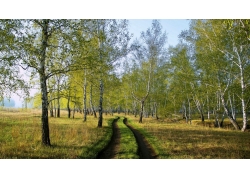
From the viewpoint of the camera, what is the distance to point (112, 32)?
16.7m

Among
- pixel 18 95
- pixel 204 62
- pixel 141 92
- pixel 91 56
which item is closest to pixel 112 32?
pixel 91 56

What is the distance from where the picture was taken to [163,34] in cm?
2369

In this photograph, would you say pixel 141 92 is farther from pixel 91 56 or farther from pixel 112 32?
pixel 91 56

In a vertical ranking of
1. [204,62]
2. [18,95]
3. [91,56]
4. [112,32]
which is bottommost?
[18,95]

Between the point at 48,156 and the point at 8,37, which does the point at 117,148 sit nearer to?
the point at 48,156

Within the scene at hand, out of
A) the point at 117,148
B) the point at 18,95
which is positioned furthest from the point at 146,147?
the point at 18,95

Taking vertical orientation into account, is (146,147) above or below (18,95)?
below
